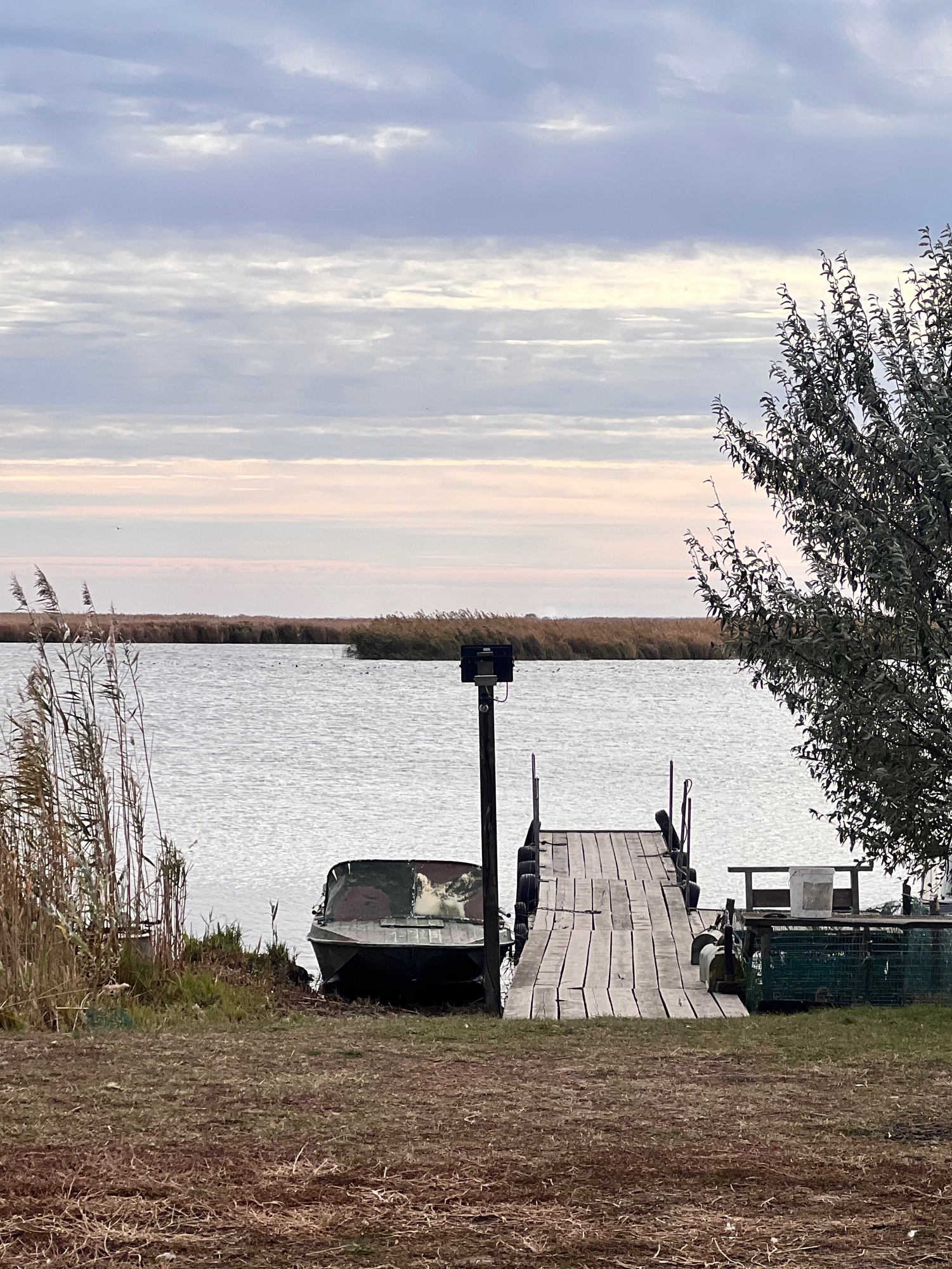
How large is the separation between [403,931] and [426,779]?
22527 millimetres

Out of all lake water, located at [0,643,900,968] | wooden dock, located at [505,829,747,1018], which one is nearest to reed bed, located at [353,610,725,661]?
lake water, located at [0,643,900,968]

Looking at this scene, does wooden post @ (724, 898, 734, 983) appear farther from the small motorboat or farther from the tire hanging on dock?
the tire hanging on dock

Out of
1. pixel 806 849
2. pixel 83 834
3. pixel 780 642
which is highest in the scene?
pixel 780 642

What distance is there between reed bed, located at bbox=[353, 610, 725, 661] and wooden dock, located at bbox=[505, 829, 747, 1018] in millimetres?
36828

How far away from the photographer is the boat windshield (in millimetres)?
17062

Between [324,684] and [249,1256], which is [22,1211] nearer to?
[249,1256]

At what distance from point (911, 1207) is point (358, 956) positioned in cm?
1043

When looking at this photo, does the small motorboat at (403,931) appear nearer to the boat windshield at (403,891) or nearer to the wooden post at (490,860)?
the boat windshield at (403,891)

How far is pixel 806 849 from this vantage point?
2809 cm

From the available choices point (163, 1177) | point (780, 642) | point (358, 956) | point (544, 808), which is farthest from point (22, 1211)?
point (544, 808)

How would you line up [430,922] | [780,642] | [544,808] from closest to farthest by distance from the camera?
[780,642] < [430,922] < [544,808]

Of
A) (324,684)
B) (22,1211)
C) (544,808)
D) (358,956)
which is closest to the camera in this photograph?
(22,1211)

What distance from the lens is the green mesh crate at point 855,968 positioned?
39.9 ft

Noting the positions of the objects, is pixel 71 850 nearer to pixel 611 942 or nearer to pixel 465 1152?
pixel 465 1152
